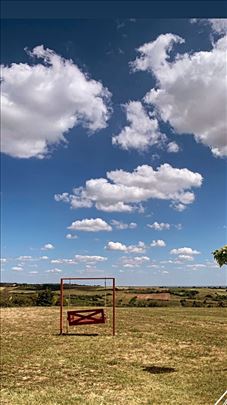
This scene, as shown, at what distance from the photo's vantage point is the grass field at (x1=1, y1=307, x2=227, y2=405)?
9562mm

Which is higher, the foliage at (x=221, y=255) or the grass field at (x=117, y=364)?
the foliage at (x=221, y=255)

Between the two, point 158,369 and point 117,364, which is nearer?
point 158,369

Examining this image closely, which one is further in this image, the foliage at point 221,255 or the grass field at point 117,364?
the foliage at point 221,255

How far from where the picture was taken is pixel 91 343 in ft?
52.7

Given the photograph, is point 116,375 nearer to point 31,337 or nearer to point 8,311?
point 31,337

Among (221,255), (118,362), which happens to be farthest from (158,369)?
(221,255)

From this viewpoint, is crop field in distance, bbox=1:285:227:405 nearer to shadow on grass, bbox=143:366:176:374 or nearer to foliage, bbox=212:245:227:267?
shadow on grass, bbox=143:366:176:374

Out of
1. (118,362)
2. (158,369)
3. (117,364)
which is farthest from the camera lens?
(118,362)

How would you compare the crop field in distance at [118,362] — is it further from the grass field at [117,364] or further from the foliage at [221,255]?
the foliage at [221,255]

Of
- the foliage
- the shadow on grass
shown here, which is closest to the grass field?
the shadow on grass

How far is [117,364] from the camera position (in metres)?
12.6

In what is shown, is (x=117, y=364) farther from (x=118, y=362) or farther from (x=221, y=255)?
(x=221, y=255)

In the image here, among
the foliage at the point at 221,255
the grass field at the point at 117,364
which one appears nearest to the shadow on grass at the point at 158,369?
the grass field at the point at 117,364

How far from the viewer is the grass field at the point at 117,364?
9.56 m
